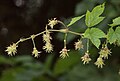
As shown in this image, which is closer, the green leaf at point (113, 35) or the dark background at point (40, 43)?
the green leaf at point (113, 35)

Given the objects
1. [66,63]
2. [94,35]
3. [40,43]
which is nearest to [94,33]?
[94,35]

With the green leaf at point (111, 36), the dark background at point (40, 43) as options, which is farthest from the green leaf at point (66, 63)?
the green leaf at point (111, 36)

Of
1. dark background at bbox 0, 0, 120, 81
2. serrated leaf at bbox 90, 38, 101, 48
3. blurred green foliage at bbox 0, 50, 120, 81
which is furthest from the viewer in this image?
blurred green foliage at bbox 0, 50, 120, 81

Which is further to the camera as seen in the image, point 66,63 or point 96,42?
point 66,63

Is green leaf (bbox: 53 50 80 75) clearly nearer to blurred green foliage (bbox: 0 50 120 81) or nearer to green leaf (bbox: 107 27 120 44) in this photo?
blurred green foliage (bbox: 0 50 120 81)

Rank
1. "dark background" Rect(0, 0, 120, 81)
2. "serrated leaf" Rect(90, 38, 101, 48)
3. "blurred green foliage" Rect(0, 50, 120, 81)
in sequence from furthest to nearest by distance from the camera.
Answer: "blurred green foliage" Rect(0, 50, 120, 81), "dark background" Rect(0, 0, 120, 81), "serrated leaf" Rect(90, 38, 101, 48)

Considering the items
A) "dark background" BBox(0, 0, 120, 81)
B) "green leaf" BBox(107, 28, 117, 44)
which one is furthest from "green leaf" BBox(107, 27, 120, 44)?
"dark background" BBox(0, 0, 120, 81)

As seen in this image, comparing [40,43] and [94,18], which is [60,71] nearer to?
[40,43]

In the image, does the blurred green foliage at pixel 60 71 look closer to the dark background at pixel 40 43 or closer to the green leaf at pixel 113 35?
the dark background at pixel 40 43
